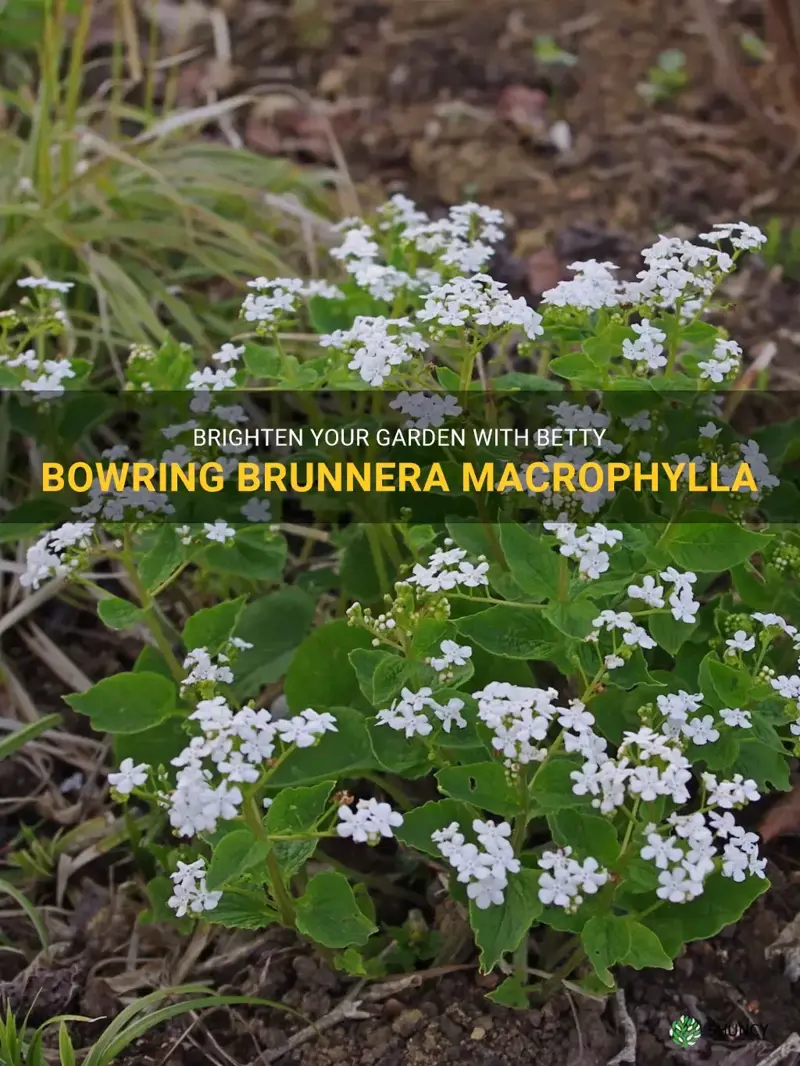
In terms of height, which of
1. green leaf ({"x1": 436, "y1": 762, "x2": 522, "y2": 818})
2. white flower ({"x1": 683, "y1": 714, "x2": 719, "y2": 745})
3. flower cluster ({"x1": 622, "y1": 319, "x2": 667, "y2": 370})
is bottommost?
green leaf ({"x1": 436, "y1": 762, "x2": 522, "y2": 818})

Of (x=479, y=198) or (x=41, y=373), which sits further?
(x=479, y=198)

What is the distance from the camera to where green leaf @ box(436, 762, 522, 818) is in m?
1.04

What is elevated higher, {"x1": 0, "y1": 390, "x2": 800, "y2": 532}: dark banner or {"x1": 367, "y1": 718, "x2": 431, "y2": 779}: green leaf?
{"x1": 0, "y1": 390, "x2": 800, "y2": 532}: dark banner

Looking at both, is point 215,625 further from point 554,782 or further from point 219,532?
point 554,782

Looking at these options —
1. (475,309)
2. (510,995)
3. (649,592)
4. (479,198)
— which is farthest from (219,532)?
(479,198)

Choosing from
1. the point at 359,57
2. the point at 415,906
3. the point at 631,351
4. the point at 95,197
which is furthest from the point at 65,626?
the point at 359,57

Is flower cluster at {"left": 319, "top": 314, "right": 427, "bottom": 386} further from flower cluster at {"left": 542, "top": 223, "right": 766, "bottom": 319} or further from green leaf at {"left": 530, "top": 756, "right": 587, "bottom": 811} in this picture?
green leaf at {"left": 530, "top": 756, "right": 587, "bottom": 811}

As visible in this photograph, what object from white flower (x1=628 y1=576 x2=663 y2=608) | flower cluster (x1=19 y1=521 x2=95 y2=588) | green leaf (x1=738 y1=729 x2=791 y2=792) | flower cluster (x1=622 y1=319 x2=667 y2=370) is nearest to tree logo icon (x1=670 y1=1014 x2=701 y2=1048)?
green leaf (x1=738 y1=729 x2=791 y2=792)

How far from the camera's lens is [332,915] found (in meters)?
1.08

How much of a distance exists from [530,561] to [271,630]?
1.49ft

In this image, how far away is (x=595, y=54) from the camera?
2963 millimetres

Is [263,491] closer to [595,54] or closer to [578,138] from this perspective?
[578,138]

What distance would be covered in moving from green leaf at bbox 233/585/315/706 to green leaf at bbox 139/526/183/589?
23 cm

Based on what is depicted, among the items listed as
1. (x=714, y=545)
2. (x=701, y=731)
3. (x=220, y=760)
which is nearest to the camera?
(x=220, y=760)
